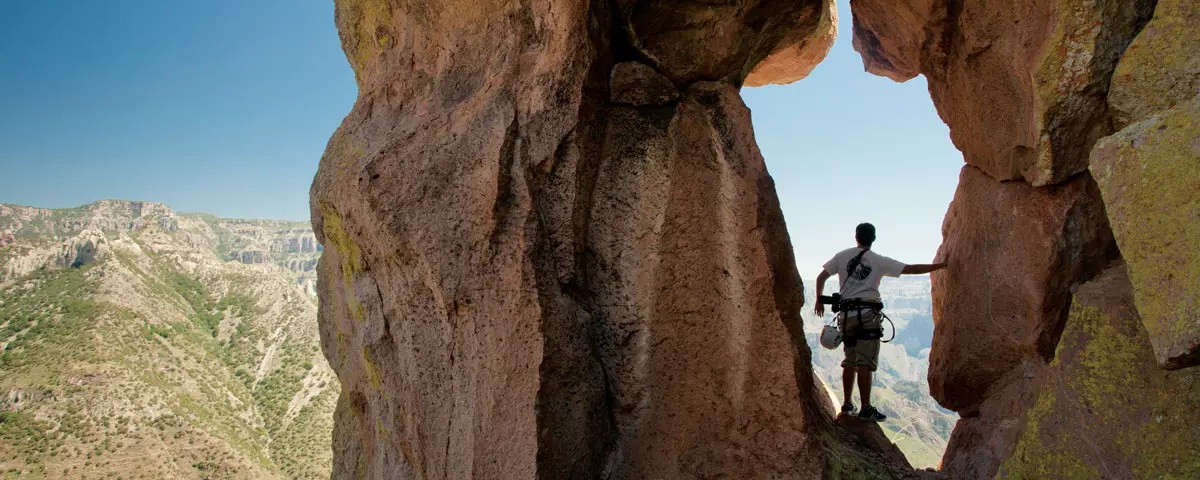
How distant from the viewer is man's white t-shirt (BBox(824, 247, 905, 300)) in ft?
19.4

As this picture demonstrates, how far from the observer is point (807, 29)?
278 inches

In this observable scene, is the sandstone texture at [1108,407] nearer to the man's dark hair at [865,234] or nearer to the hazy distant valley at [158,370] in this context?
the man's dark hair at [865,234]

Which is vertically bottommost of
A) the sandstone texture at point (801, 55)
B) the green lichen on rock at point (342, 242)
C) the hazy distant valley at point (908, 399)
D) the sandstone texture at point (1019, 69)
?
the hazy distant valley at point (908, 399)

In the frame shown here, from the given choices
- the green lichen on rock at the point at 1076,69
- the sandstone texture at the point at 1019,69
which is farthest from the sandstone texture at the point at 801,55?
the green lichen on rock at the point at 1076,69

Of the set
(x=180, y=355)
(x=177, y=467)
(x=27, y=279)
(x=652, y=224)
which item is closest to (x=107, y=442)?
(x=177, y=467)

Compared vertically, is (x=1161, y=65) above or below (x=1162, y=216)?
above

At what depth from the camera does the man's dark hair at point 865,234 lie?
615cm

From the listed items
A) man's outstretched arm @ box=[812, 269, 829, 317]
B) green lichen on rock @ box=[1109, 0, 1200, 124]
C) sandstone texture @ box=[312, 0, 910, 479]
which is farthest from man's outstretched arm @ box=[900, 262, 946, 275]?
green lichen on rock @ box=[1109, 0, 1200, 124]

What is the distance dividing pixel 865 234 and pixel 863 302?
673 millimetres

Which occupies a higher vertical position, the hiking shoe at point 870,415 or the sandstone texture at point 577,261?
the sandstone texture at point 577,261

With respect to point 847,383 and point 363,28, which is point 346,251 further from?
point 847,383

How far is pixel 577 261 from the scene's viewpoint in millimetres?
5020

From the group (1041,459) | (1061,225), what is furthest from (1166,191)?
(1061,225)

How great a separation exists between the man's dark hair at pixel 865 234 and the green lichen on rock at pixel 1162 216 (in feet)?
8.45
